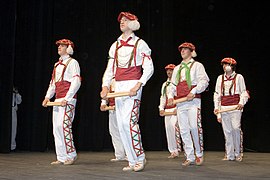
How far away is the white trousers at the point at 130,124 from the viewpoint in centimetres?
407

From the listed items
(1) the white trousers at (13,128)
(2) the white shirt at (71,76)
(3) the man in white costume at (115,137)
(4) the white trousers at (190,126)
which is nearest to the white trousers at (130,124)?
(2) the white shirt at (71,76)

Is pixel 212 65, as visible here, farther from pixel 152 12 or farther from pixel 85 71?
pixel 85 71

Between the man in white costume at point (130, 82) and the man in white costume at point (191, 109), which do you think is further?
the man in white costume at point (191, 109)

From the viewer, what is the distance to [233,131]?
635 cm

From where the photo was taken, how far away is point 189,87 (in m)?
5.20

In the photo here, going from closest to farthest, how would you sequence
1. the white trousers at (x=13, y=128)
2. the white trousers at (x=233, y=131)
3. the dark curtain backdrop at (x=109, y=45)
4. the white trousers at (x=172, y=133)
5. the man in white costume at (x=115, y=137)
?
the man in white costume at (x=115, y=137), the white trousers at (x=233, y=131), the white trousers at (x=172, y=133), the white trousers at (x=13, y=128), the dark curtain backdrop at (x=109, y=45)

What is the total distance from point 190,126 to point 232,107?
1370mm

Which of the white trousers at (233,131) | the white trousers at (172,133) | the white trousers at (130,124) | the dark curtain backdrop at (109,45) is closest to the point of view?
the white trousers at (130,124)

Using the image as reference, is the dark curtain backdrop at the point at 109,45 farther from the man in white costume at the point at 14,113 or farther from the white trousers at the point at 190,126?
the white trousers at the point at 190,126

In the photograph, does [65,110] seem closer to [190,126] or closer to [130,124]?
[130,124]

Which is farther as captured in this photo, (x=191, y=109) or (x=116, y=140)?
(x=116, y=140)

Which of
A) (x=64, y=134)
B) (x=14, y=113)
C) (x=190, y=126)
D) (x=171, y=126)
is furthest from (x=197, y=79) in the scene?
(x=14, y=113)

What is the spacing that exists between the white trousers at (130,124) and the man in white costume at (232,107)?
8.66ft

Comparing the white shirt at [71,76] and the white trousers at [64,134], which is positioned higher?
the white shirt at [71,76]
